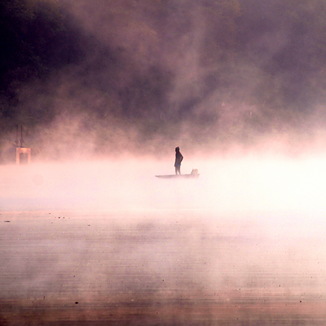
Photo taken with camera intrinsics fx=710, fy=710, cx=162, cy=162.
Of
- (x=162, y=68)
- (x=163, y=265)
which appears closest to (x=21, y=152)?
(x=162, y=68)

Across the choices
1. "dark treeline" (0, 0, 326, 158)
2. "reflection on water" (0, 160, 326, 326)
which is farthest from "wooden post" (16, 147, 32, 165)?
"reflection on water" (0, 160, 326, 326)

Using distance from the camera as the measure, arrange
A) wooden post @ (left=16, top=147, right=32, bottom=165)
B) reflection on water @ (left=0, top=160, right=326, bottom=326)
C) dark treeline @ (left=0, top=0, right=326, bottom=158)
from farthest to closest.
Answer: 1. dark treeline @ (left=0, top=0, right=326, bottom=158)
2. wooden post @ (left=16, top=147, right=32, bottom=165)
3. reflection on water @ (left=0, top=160, right=326, bottom=326)

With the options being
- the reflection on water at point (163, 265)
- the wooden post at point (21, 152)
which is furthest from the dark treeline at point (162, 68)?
the reflection on water at point (163, 265)

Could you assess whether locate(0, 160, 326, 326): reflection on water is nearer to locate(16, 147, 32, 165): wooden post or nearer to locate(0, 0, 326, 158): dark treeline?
locate(16, 147, 32, 165): wooden post

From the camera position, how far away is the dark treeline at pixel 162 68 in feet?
160

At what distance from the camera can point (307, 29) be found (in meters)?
58.7

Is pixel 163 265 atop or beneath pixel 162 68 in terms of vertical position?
beneath

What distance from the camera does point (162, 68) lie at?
55.7m

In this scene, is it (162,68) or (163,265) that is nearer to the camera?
(163,265)

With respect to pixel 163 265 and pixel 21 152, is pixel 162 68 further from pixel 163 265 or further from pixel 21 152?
pixel 163 265

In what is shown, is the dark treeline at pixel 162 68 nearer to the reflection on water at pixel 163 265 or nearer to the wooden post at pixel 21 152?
the wooden post at pixel 21 152

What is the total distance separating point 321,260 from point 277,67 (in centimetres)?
5408

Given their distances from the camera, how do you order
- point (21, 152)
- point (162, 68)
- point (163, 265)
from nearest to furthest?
point (163, 265) < point (21, 152) < point (162, 68)

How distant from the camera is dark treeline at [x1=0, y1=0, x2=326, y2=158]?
160 feet
